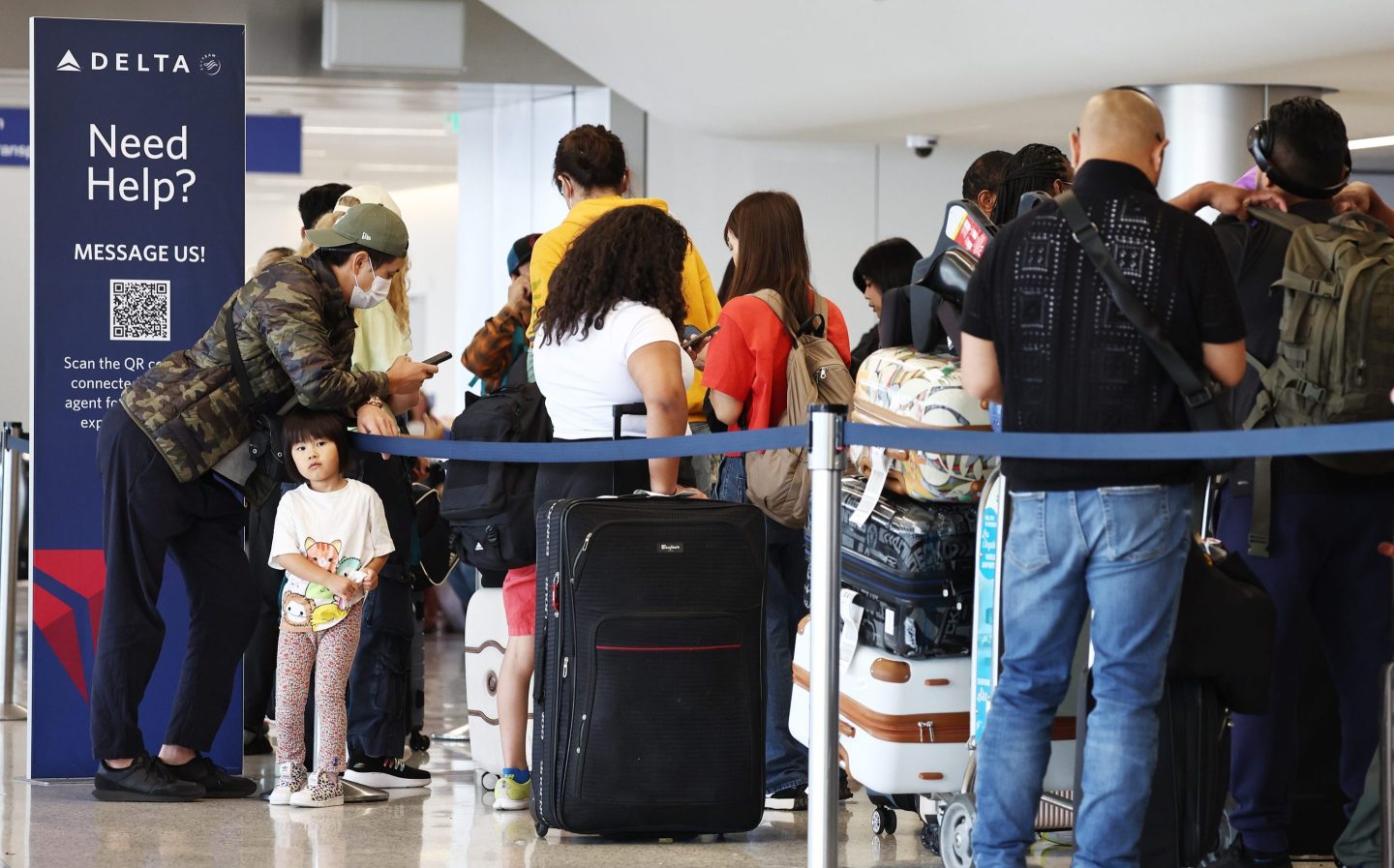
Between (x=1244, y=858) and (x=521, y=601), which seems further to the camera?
(x=521, y=601)

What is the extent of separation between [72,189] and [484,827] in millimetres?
2120

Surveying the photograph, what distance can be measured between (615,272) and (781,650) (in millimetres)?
1101

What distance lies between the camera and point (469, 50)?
34.5 ft

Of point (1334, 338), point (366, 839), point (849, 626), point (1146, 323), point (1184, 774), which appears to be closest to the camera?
point (1146, 323)

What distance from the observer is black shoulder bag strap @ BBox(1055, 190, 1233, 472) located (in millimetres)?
2904

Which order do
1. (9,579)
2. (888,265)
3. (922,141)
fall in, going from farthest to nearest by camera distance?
(922,141), (9,579), (888,265)

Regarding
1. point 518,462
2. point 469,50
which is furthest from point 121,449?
point 469,50

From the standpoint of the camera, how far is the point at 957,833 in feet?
11.6

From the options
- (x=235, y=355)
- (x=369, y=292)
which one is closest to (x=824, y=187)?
(x=369, y=292)

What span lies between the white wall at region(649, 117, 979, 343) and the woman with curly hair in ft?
20.9

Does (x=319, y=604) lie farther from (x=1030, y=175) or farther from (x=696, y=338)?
(x=1030, y=175)

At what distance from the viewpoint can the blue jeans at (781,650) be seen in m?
4.46

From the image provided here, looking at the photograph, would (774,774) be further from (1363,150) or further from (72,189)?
(1363,150)

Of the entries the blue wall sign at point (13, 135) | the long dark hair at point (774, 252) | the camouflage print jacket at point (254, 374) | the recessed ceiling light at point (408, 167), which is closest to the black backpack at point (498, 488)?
the camouflage print jacket at point (254, 374)
